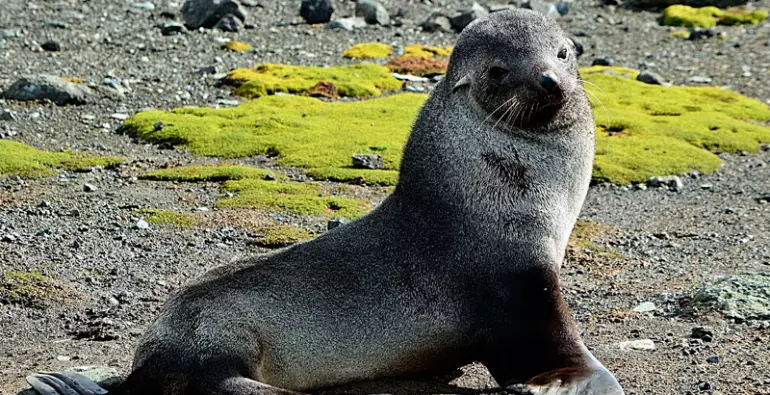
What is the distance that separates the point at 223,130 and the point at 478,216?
9811 mm

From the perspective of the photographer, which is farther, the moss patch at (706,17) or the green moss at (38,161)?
the moss patch at (706,17)

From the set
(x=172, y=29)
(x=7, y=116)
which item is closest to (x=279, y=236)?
(x=7, y=116)

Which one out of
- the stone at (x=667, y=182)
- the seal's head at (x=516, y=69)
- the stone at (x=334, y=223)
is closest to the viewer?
the seal's head at (x=516, y=69)

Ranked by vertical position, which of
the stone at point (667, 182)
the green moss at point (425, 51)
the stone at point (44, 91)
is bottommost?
the green moss at point (425, 51)

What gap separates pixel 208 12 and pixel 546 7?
31.4ft

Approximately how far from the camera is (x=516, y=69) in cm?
732

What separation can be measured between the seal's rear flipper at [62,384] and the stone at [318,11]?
21192 millimetres

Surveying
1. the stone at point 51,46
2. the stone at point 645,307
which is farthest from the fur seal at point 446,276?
the stone at point 51,46

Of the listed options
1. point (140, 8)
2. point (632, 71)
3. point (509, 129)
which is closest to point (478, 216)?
point (509, 129)

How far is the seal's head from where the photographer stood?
23.9 ft

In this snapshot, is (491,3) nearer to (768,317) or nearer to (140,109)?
(140,109)

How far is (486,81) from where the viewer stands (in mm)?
7480

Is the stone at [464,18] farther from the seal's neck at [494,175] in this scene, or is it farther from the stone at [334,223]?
the seal's neck at [494,175]

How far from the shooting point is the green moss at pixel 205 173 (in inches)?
546
